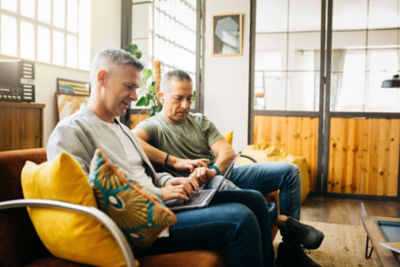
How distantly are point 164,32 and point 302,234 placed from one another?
12.1ft

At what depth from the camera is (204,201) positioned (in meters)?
1.36

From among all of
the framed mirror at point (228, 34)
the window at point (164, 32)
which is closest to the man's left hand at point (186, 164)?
the framed mirror at point (228, 34)

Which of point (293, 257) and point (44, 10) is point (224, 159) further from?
point (44, 10)

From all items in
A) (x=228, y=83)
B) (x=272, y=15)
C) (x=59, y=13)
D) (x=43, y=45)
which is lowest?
(x=228, y=83)

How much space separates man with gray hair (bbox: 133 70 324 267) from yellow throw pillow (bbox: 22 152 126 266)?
802mm

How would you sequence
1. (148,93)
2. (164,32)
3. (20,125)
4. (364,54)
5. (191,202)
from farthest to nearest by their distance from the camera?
(164,32)
(148,93)
(364,54)
(20,125)
(191,202)

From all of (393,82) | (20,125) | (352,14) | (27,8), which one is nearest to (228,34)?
(352,14)

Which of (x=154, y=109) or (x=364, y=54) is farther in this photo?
(x=154, y=109)

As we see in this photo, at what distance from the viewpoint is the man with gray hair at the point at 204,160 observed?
1.89m

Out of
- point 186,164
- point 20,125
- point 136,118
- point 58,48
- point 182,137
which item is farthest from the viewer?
point 136,118

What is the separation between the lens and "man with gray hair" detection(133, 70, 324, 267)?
6.21 ft

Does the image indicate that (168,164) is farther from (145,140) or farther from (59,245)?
(59,245)

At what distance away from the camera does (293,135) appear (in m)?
4.25

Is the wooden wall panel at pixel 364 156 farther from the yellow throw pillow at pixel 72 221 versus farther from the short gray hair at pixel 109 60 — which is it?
the yellow throw pillow at pixel 72 221
